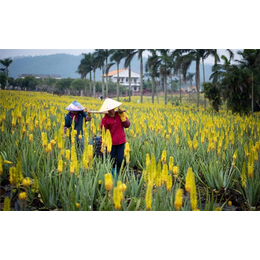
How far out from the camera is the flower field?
83.8 inches

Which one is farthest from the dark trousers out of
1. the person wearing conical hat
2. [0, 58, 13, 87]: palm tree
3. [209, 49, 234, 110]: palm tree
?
[209, 49, 234, 110]: palm tree

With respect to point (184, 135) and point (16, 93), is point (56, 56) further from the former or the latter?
point (184, 135)

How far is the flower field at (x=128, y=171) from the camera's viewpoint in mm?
2129

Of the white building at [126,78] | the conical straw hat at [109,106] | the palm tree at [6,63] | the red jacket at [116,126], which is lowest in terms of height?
the red jacket at [116,126]

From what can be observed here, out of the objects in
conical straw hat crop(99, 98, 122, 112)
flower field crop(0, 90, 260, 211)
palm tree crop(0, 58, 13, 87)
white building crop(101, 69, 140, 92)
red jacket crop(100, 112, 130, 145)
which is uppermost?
white building crop(101, 69, 140, 92)

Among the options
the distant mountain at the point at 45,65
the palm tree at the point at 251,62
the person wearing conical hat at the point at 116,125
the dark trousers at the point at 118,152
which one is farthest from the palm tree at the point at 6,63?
the palm tree at the point at 251,62

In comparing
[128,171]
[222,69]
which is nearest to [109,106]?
[128,171]

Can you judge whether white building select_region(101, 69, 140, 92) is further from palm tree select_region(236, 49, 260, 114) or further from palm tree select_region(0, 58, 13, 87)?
palm tree select_region(0, 58, 13, 87)

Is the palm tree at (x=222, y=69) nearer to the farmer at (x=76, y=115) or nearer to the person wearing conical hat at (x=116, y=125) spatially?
the person wearing conical hat at (x=116, y=125)

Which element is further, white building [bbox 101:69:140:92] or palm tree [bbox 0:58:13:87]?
white building [bbox 101:69:140:92]

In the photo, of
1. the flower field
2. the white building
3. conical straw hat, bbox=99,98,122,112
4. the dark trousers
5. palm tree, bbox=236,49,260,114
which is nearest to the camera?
the flower field

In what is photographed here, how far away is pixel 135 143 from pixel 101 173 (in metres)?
1.11
